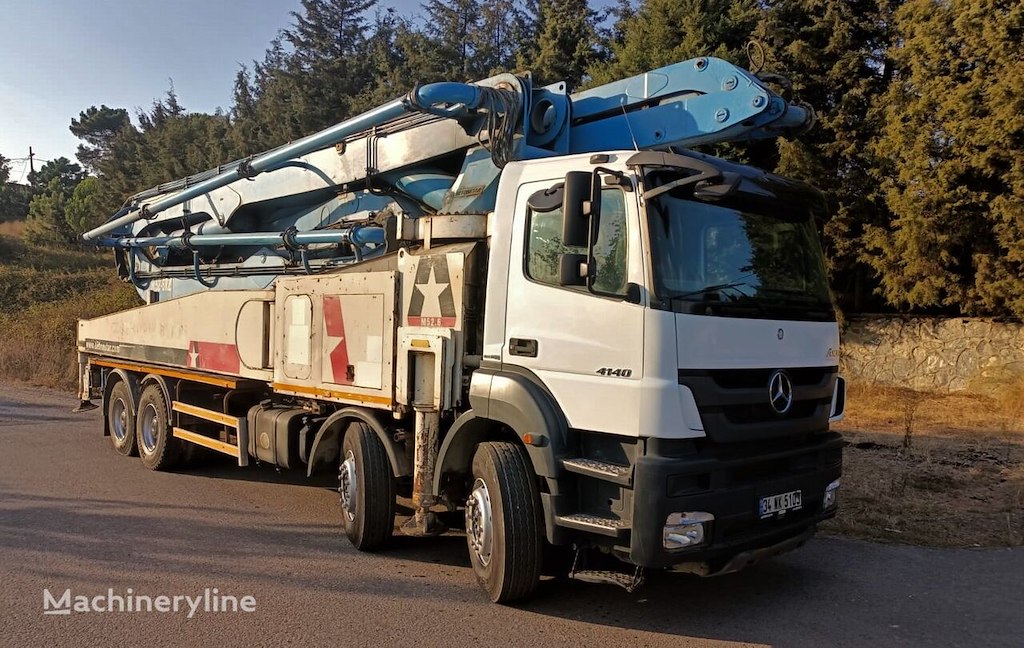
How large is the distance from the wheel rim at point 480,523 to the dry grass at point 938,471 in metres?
3.46

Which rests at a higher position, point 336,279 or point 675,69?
point 675,69

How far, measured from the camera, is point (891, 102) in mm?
15016

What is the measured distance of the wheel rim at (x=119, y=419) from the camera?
31.1ft

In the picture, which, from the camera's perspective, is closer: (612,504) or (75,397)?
(612,504)

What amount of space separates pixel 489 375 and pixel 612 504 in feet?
3.76

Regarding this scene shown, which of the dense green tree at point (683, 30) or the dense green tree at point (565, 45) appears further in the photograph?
the dense green tree at point (565, 45)

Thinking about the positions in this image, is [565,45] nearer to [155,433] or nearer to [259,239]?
[259,239]

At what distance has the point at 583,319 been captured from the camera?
4.24m

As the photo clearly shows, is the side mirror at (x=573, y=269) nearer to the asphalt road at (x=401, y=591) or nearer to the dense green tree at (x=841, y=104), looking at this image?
the asphalt road at (x=401, y=591)

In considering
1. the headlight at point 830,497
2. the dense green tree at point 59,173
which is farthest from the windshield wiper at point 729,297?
the dense green tree at point 59,173

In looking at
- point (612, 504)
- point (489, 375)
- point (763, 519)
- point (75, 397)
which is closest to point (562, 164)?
point (489, 375)

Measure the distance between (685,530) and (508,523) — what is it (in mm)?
1049

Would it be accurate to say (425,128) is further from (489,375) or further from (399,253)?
(489,375)

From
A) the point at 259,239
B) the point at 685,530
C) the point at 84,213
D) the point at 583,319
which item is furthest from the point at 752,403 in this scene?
the point at 84,213
